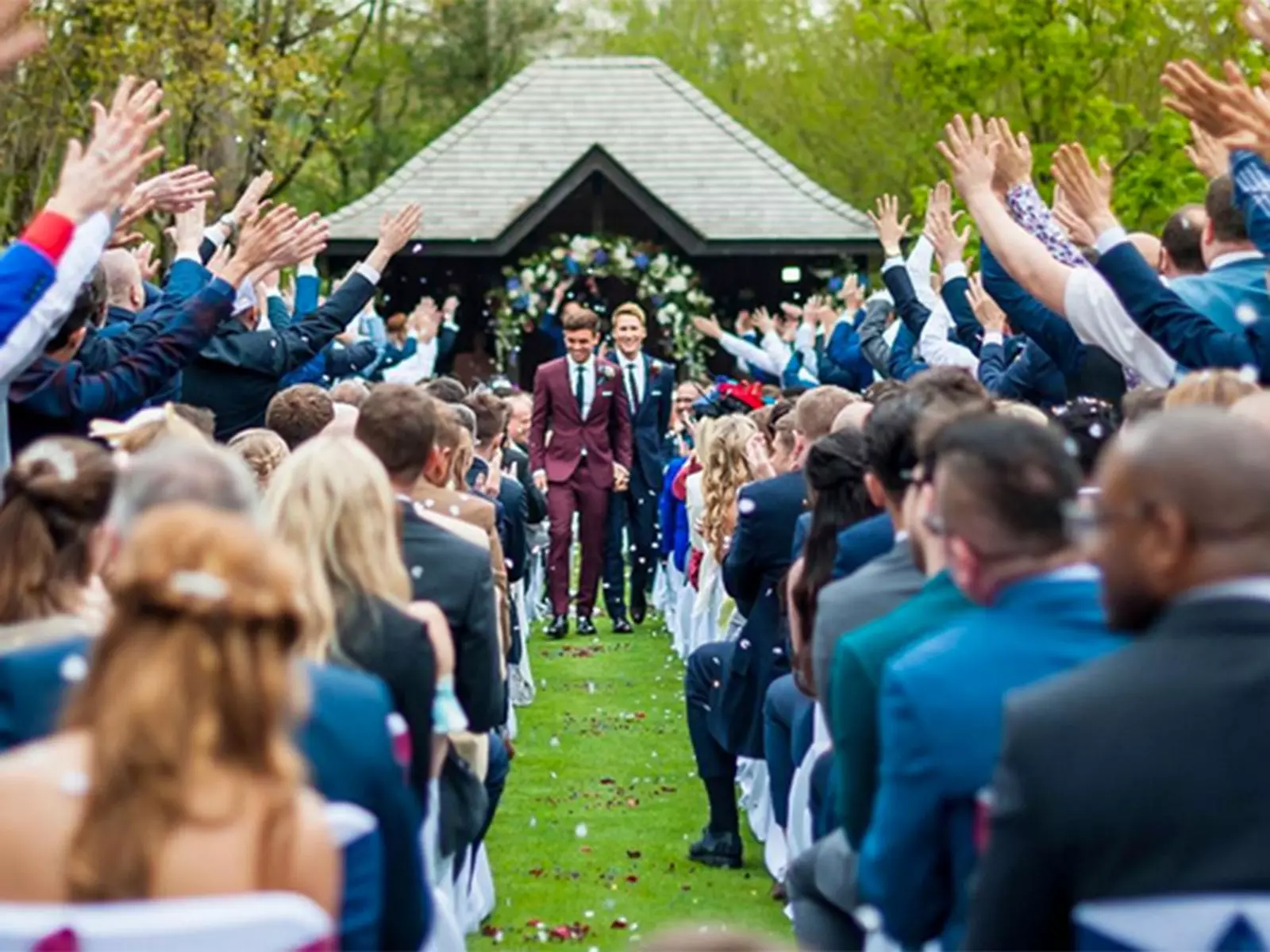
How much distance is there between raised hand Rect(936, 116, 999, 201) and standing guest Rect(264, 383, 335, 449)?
2.55 metres

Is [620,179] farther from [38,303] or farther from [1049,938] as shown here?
[1049,938]

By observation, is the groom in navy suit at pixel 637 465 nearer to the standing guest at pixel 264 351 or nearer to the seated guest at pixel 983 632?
the standing guest at pixel 264 351

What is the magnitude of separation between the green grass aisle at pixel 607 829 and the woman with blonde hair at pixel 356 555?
268cm

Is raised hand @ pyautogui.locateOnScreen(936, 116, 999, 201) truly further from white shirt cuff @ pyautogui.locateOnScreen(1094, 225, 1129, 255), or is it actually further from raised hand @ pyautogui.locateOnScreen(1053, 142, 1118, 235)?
white shirt cuff @ pyautogui.locateOnScreen(1094, 225, 1129, 255)

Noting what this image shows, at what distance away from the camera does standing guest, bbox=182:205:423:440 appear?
34.1 feet

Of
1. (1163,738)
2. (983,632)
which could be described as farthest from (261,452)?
(1163,738)

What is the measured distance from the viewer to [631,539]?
60.6 ft

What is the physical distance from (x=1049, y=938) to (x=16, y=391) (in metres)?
4.54

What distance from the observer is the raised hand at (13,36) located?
666 centimetres

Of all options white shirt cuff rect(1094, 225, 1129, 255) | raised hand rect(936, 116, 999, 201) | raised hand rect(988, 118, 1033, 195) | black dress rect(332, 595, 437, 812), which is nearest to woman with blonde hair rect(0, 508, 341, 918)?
black dress rect(332, 595, 437, 812)

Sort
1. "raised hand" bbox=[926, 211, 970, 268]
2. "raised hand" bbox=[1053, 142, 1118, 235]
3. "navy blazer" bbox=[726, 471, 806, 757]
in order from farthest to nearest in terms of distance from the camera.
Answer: "raised hand" bbox=[926, 211, 970, 268]
"navy blazer" bbox=[726, 471, 806, 757]
"raised hand" bbox=[1053, 142, 1118, 235]

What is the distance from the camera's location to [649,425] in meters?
18.3

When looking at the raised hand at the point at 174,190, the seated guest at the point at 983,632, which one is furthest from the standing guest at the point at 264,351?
the seated guest at the point at 983,632

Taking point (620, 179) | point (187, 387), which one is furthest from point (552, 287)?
point (187, 387)
